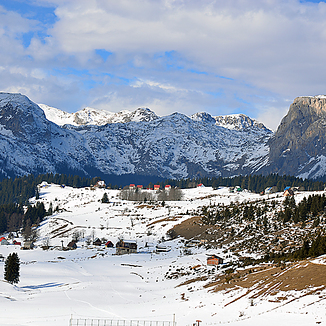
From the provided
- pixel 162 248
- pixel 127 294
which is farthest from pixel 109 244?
pixel 127 294

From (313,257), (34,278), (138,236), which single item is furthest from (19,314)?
(138,236)

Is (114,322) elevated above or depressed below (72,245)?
below

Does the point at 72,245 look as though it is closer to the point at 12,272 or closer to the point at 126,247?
the point at 126,247

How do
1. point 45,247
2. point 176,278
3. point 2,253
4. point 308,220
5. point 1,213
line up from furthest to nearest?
point 1,213
point 45,247
point 2,253
point 308,220
point 176,278

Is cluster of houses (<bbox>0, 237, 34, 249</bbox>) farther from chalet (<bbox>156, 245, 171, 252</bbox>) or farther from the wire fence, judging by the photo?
the wire fence

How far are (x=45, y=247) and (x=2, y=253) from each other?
623 inches

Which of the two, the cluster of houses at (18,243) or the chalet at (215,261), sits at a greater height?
the chalet at (215,261)

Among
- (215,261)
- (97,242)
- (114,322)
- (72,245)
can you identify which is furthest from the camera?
(97,242)

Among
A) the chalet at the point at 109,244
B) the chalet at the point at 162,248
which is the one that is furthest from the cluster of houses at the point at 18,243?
the chalet at the point at 162,248

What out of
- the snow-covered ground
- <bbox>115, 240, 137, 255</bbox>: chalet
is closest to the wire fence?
the snow-covered ground

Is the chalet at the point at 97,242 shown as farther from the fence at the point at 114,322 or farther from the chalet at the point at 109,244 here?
the fence at the point at 114,322

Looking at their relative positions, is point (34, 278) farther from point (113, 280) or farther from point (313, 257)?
point (313, 257)

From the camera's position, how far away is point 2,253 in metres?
114

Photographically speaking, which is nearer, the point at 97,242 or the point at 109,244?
the point at 109,244
